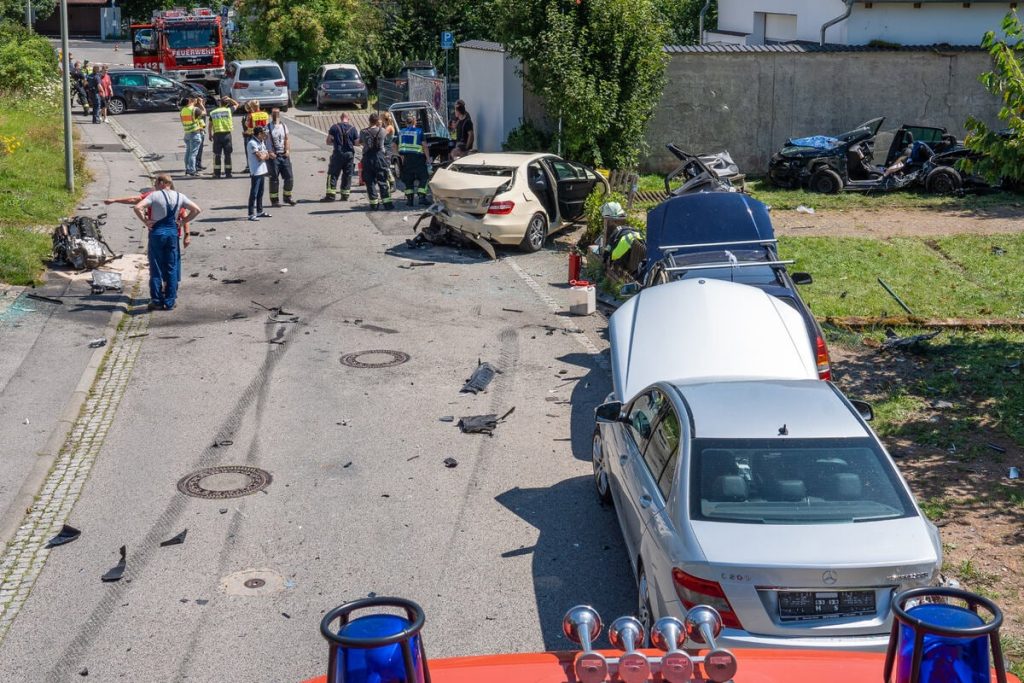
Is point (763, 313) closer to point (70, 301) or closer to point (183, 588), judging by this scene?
point (183, 588)

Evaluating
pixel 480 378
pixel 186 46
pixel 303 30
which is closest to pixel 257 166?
pixel 480 378

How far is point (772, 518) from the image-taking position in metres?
6.17

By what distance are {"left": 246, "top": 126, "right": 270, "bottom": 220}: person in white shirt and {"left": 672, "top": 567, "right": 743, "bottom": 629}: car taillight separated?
54.1ft

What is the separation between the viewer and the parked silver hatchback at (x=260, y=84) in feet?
129

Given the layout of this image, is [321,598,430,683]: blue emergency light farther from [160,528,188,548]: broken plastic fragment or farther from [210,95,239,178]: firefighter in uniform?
[210,95,239,178]: firefighter in uniform

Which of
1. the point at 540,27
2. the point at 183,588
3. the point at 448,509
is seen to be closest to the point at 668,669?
the point at 183,588

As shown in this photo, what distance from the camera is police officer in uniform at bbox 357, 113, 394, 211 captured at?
71.6 ft

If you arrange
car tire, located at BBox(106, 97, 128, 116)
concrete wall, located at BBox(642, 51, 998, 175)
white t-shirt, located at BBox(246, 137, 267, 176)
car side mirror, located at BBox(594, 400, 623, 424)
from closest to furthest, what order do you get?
car side mirror, located at BBox(594, 400, 623, 424)
white t-shirt, located at BBox(246, 137, 267, 176)
concrete wall, located at BBox(642, 51, 998, 175)
car tire, located at BBox(106, 97, 128, 116)

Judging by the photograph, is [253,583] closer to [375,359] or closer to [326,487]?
[326,487]

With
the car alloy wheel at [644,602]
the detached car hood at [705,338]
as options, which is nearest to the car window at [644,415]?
the detached car hood at [705,338]

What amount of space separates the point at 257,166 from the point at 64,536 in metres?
13.6

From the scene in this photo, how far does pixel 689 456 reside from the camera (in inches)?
259

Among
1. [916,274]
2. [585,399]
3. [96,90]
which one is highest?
[96,90]

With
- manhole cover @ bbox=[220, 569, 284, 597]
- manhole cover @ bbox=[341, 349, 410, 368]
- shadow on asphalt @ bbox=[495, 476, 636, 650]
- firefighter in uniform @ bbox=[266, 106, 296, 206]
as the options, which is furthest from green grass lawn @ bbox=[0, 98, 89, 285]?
shadow on asphalt @ bbox=[495, 476, 636, 650]
